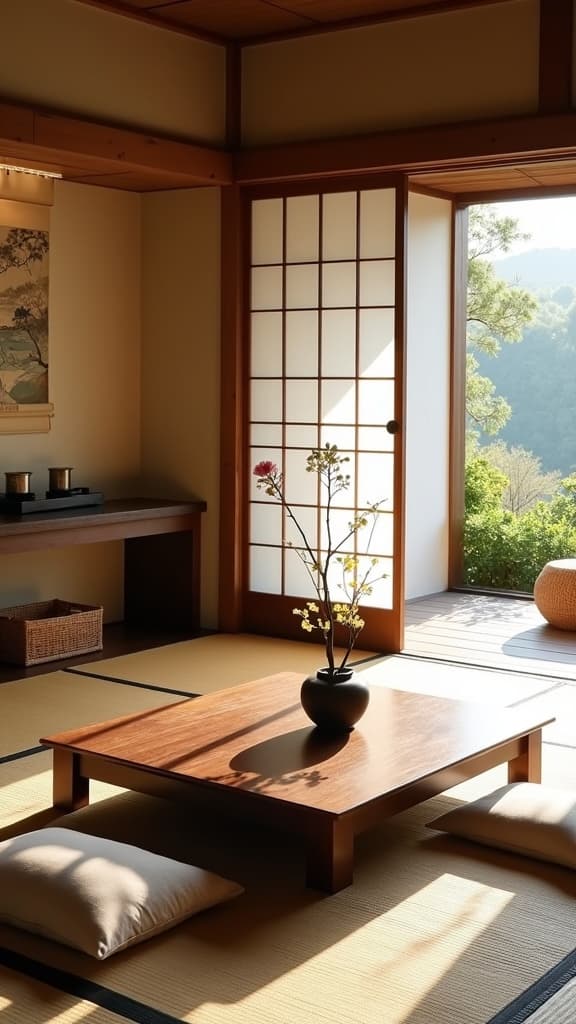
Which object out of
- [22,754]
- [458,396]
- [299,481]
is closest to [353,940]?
[22,754]

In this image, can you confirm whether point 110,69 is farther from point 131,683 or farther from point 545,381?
point 545,381

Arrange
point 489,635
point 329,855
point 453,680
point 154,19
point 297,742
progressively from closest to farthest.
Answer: point 329,855, point 297,742, point 453,680, point 154,19, point 489,635

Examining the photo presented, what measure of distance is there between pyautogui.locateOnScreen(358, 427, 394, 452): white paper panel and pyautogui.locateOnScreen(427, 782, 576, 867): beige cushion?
9.02 ft

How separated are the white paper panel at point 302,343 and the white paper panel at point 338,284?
0.12 metres

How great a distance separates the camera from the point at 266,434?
652cm

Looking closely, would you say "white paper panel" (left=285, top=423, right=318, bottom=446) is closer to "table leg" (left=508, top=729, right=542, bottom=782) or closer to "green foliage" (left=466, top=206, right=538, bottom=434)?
"green foliage" (left=466, top=206, right=538, bottom=434)

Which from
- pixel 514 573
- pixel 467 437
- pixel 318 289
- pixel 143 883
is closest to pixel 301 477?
pixel 318 289

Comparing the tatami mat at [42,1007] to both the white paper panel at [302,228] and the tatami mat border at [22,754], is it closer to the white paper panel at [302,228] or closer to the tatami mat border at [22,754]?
the tatami mat border at [22,754]

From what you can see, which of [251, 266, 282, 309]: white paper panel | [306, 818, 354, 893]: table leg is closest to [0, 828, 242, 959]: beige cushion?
[306, 818, 354, 893]: table leg

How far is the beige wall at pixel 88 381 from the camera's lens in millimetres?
6266

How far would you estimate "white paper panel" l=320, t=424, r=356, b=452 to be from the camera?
6.27 meters

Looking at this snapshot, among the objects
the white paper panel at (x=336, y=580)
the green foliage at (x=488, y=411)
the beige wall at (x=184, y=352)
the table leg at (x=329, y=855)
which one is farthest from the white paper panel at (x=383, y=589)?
the table leg at (x=329, y=855)

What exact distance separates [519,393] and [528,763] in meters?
6.20

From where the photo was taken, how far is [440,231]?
776 centimetres
